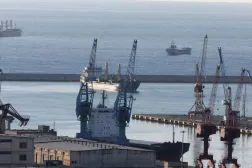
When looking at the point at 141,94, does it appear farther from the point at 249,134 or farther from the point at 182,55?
the point at 182,55

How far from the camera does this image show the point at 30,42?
7111 inches

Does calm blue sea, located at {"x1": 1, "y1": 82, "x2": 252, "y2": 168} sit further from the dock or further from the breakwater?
the breakwater

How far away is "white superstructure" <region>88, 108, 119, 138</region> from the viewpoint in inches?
2790

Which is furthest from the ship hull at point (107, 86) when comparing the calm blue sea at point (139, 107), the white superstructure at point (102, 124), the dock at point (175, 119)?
the white superstructure at point (102, 124)

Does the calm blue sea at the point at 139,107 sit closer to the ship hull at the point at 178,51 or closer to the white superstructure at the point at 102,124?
the white superstructure at the point at 102,124

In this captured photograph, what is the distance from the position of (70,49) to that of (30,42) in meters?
18.5

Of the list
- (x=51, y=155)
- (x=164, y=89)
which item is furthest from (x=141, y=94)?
(x=51, y=155)

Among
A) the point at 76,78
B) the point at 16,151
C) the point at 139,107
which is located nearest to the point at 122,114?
the point at 16,151

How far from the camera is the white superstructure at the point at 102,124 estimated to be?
70875 mm

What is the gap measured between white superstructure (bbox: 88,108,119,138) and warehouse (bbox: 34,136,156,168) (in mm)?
15752

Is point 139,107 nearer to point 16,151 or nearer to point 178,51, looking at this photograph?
point 16,151

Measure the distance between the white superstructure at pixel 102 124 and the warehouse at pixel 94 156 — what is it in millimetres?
15752

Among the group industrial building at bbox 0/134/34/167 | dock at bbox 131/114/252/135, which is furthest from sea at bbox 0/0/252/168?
industrial building at bbox 0/134/34/167

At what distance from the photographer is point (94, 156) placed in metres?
51.7
